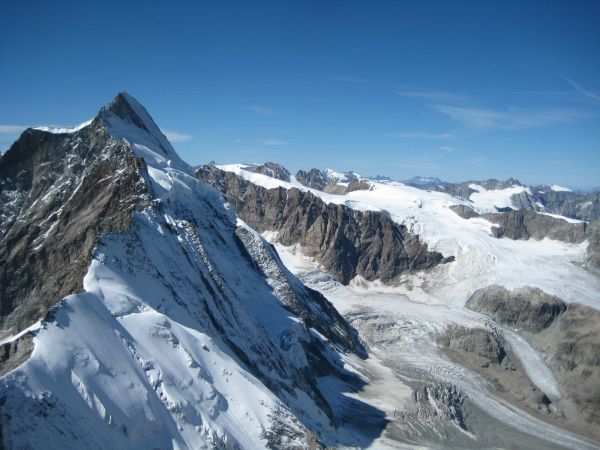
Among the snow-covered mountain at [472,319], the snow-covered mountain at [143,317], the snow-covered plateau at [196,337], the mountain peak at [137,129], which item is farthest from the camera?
the mountain peak at [137,129]

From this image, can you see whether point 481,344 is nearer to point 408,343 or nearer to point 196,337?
point 408,343

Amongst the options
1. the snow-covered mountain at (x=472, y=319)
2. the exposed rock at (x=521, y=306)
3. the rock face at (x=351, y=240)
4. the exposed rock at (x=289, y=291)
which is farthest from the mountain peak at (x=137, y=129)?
the exposed rock at (x=521, y=306)

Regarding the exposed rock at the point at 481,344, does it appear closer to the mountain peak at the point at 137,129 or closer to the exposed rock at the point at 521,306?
the exposed rock at the point at 521,306

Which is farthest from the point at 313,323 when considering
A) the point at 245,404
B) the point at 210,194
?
the point at 245,404

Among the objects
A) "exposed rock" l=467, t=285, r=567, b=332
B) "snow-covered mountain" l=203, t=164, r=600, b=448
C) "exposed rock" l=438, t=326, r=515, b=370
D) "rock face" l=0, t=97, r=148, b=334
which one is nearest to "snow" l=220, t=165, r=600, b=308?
"snow-covered mountain" l=203, t=164, r=600, b=448

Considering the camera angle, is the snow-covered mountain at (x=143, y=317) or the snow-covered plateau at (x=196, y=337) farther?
the snow-covered plateau at (x=196, y=337)

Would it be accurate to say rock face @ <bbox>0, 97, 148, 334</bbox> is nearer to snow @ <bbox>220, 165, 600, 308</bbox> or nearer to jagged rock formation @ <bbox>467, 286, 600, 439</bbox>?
jagged rock formation @ <bbox>467, 286, 600, 439</bbox>

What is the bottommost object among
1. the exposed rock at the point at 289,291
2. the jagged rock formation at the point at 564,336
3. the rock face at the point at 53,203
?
the jagged rock formation at the point at 564,336
